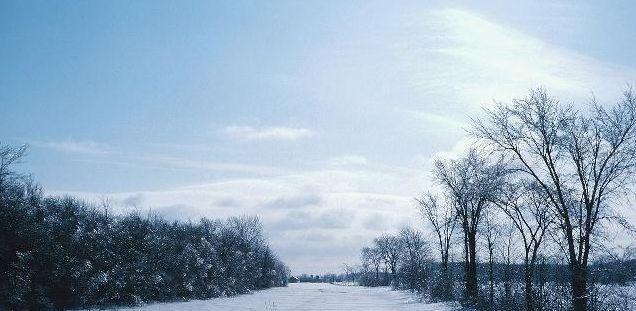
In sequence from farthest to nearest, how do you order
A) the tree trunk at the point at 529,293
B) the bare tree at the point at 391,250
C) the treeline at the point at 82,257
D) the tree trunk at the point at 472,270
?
the bare tree at the point at 391,250 → the tree trunk at the point at 472,270 → the treeline at the point at 82,257 → the tree trunk at the point at 529,293

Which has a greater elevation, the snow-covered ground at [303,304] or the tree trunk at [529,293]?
the tree trunk at [529,293]

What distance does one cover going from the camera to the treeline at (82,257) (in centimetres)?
2264

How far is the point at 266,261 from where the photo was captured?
95250 millimetres

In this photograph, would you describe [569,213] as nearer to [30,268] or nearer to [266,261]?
[30,268]

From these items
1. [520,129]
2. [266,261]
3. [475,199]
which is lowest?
[266,261]

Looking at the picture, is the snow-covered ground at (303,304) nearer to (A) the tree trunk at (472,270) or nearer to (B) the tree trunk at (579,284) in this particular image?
(A) the tree trunk at (472,270)

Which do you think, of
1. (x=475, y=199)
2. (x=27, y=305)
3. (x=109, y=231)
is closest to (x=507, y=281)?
(x=475, y=199)

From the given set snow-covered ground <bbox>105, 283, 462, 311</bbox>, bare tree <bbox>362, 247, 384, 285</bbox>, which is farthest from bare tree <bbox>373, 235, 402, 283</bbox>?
snow-covered ground <bbox>105, 283, 462, 311</bbox>

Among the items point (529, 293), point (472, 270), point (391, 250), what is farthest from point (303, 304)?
point (391, 250)

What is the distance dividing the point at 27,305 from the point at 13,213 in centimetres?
502

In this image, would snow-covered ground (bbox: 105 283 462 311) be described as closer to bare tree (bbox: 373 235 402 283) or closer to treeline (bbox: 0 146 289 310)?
treeline (bbox: 0 146 289 310)

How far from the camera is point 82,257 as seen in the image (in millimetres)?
27562

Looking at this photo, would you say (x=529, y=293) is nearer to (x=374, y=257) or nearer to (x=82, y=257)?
(x=82, y=257)

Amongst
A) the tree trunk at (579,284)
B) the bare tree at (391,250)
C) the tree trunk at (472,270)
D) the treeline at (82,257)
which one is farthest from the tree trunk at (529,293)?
the bare tree at (391,250)
